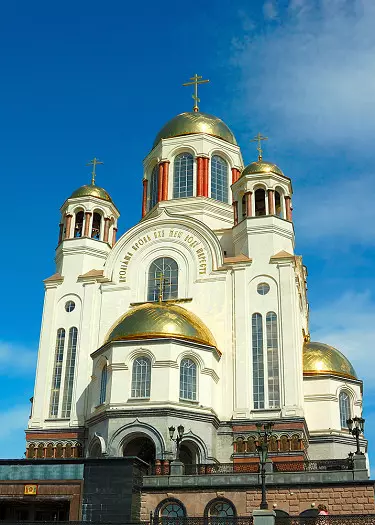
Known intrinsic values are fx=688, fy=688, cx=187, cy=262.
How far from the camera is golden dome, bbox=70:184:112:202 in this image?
3791 centimetres

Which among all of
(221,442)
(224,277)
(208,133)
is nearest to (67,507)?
(221,442)

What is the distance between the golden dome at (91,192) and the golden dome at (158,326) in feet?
30.3

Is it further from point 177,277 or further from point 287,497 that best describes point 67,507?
point 177,277

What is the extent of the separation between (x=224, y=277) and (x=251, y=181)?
218 inches

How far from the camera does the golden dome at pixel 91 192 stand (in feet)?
124

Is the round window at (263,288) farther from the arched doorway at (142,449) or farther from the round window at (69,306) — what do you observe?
the round window at (69,306)

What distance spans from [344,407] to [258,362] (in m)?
5.38

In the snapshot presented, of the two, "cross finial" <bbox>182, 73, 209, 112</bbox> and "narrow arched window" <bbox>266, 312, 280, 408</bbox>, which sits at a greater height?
"cross finial" <bbox>182, 73, 209, 112</bbox>

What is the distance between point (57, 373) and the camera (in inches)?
1309

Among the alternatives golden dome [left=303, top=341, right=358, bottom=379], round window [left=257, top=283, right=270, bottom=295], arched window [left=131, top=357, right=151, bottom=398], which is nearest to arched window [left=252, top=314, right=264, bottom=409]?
round window [left=257, top=283, right=270, bottom=295]

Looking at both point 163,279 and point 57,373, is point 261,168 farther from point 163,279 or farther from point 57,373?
point 57,373

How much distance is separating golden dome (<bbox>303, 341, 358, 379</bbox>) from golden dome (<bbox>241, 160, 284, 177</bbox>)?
917 centimetres

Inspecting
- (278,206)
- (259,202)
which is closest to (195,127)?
(259,202)

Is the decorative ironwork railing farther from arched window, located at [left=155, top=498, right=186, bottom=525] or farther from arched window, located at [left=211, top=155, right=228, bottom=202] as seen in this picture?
arched window, located at [left=211, top=155, right=228, bottom=202]
